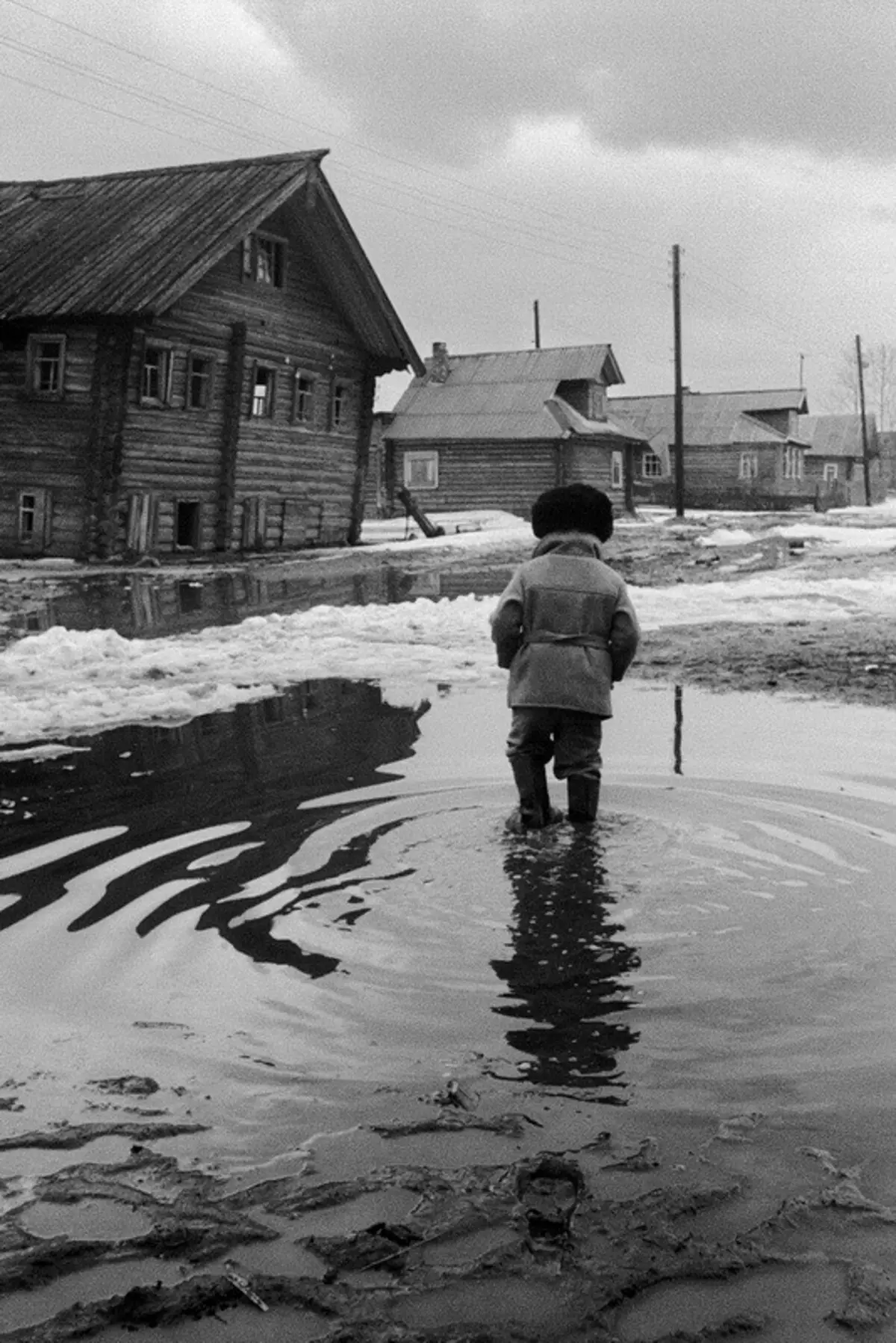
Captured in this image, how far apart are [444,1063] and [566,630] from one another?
2968 millimetres

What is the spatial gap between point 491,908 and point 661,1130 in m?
1.72

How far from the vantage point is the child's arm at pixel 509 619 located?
5895 mm

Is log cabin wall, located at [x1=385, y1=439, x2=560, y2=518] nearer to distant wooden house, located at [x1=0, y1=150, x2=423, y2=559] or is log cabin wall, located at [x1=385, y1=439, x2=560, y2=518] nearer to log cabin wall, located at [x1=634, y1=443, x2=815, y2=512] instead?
distant wooden house, located at [x1=0, y1=150, x2=423, y2=559]

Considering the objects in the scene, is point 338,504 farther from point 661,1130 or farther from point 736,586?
point 661,1130

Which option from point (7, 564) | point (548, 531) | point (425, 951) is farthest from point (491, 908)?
point (7, 564)

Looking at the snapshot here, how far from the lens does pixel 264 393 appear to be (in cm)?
2881

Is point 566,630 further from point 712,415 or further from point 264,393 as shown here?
point 712,415

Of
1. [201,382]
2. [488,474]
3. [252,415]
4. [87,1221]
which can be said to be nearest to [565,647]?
[87,1221]

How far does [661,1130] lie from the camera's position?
2785mm

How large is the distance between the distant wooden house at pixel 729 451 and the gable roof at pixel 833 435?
8.89m

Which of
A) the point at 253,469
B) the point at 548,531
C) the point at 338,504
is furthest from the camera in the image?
the point at 338,504

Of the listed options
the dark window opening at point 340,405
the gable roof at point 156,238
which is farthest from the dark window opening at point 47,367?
the dark window opening at point 340,405

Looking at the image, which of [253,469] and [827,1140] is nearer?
[827,1140]

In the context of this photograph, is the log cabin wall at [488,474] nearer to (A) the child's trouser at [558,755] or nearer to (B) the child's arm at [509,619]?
(B) the child's arm at [509,619]
